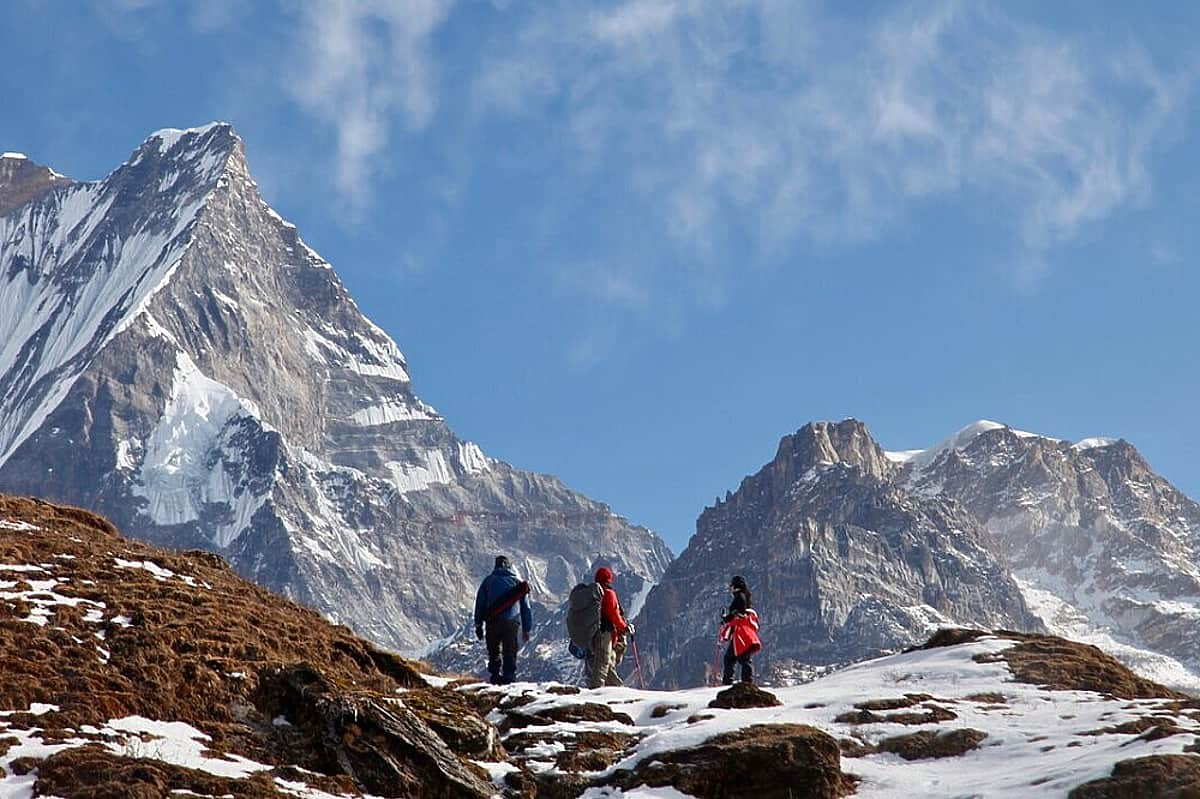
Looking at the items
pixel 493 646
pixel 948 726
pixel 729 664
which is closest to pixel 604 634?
pixel 493 646

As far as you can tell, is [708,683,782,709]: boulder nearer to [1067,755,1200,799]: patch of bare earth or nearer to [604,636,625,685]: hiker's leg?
[604,636,625,685]: hiker's leg

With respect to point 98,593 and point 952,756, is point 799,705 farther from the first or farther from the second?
point 98,593

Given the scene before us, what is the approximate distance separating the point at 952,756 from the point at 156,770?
11.6 m

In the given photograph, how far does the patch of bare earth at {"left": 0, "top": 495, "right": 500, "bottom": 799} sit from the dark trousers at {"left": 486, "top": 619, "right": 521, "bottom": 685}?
13.6 feet

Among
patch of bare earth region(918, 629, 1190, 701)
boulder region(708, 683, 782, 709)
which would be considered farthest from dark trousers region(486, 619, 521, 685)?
patch of bare earth region(918, 629, 1190, 701)

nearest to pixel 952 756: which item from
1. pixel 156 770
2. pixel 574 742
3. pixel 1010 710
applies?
pixel 1010 710

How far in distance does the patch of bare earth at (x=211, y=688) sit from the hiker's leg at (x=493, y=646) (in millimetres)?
4110

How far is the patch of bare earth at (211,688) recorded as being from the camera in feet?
68.0

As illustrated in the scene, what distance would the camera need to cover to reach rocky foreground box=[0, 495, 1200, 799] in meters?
20.7

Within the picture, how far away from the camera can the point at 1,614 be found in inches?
930

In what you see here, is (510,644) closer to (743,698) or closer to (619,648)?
(619,648)

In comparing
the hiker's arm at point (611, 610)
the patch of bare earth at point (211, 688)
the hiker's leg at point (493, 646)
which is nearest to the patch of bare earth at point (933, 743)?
the patch of bare earth at point (211, 688)

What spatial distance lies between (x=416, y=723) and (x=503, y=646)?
32.8 feet

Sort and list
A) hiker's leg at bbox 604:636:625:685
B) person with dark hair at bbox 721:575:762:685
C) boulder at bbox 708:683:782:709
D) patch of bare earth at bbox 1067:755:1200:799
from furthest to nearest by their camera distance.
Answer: hiker's leg at bbox 604:636:625:685 < person with dark hair at bbox 721:575:762:685 < boulder at bbox 708:683:782:709 < patch of bare earth at bbox 1067:755:1200:799
